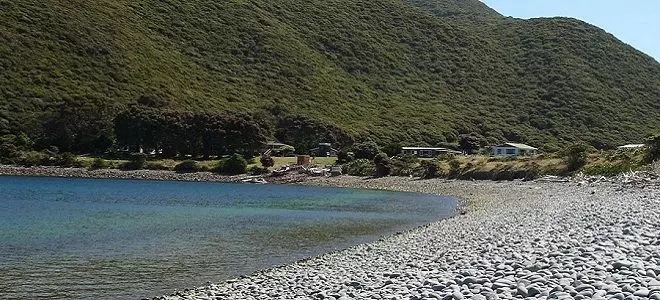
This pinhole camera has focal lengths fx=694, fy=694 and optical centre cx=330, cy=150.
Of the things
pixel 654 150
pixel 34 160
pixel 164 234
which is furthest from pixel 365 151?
pixel 164 234

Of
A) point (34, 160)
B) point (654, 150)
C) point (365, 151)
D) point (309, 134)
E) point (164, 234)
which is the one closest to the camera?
point (164, 234)

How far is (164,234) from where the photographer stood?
28.4 meters

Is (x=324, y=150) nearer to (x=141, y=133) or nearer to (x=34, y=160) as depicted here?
(x=141, y=133)

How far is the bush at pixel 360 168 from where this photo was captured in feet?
259

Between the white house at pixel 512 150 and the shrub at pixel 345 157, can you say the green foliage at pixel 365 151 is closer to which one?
the shrub at pixel 345 157

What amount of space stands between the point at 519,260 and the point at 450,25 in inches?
6411

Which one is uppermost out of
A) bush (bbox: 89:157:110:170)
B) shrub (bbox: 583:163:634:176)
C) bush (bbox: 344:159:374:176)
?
shrub (bbox: 583:163:634:176)

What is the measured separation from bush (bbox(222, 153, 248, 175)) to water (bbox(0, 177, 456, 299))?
24.8m

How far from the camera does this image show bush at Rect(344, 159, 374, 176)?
7904 cm

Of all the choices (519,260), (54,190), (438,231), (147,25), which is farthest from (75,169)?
(519,260)

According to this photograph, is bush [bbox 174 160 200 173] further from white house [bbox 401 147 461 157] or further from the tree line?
white house [bbox 401 147 461 157]

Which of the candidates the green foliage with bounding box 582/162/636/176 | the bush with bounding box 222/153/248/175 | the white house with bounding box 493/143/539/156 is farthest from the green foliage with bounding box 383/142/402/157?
the green foliage with bounding box 582/162/636/176

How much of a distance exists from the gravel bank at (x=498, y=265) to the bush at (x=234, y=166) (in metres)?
55.7

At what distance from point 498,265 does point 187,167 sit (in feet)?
239
